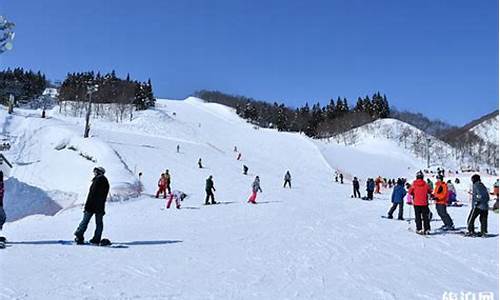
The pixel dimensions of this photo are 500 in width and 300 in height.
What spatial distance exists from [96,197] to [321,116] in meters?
114

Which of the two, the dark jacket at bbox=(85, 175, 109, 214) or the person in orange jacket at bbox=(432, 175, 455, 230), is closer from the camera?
the dark jacket at bbox=(85, 175, 109, 214)

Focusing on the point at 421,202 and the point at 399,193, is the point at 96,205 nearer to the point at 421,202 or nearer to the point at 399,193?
the point at 421,202

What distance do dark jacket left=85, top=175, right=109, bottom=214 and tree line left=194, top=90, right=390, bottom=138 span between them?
101m

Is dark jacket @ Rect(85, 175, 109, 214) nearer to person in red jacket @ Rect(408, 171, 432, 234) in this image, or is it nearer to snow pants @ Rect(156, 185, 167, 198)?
person in red jacket @ Rect(408, 171, 432, 234)

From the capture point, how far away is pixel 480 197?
1077cm

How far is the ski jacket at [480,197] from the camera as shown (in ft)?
35.2

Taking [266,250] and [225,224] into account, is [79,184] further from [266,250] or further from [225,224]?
[266,250]

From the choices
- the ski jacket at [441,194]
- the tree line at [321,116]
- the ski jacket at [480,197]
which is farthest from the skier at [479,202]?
the tree line at [321,116]

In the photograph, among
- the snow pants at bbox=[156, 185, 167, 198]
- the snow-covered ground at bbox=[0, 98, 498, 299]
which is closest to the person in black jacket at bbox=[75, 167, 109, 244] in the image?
the snow-covered ground at bbox=[0, 98, 498, 299]

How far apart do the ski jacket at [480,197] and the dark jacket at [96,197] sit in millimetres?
8922

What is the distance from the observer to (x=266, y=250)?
8.87 metres

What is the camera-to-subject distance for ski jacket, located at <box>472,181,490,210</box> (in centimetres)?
1072

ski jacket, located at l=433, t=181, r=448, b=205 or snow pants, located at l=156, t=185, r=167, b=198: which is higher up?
ski jacket, located at l=433, t=181, r=448, b=205

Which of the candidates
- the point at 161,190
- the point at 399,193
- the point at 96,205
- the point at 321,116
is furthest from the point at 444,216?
the point at 321,116
